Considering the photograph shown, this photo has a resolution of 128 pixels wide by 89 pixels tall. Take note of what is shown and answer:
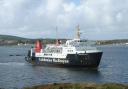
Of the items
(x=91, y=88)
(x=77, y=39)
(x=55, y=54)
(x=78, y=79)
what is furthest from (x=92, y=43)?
(x=91, y=88)

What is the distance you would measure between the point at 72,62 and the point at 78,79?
1600cm

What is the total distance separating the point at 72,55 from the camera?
7594 cm

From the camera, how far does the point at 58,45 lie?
85.3 meters

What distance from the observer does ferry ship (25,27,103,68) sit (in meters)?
74.1

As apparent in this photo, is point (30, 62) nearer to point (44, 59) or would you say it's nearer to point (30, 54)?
point (30, 54)

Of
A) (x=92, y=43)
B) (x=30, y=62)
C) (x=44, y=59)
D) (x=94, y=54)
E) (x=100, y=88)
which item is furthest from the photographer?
(x=30, y=62)

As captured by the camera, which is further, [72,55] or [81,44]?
[81,44]

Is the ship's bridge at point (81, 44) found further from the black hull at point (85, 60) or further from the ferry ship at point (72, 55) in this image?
the black hull at point (85, 60)

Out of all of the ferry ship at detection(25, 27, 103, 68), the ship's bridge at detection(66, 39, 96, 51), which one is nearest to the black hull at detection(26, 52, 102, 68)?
the ferry ship at detection(25, 27, 103, 68)

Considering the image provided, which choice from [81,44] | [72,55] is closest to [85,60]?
[72,55]

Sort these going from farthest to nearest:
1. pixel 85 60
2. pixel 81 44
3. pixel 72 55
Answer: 1. pixel 81 44
2. pixel 72 55
3. pixel 85 60

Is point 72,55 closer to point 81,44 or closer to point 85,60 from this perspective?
point 85,60

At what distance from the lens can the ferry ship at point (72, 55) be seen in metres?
74.1

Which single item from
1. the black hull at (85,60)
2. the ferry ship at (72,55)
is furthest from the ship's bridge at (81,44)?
the black hull at (85,60)
